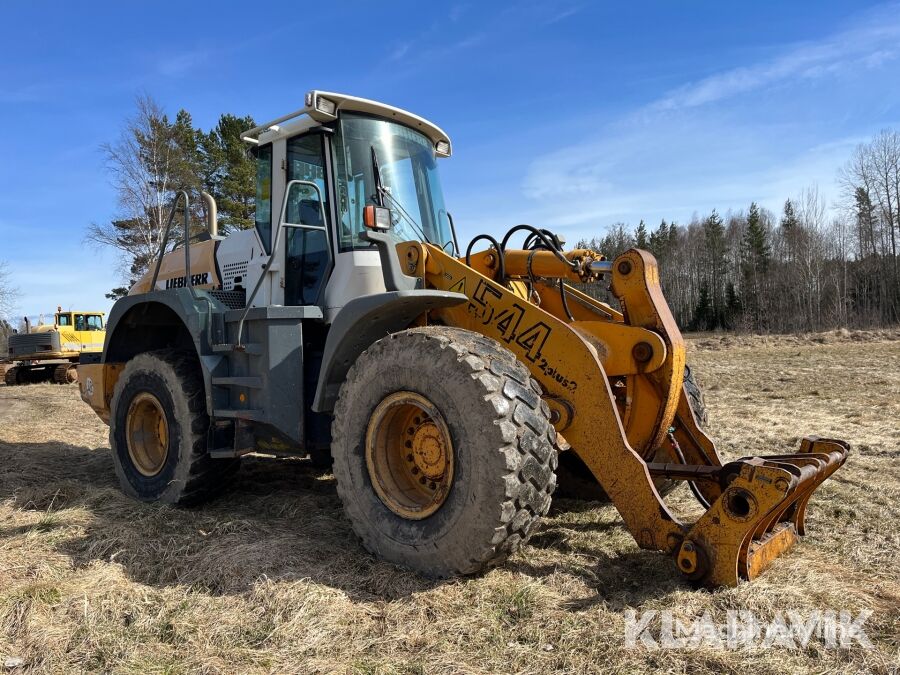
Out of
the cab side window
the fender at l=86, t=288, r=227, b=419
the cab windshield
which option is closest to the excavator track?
the fender at l=86, t=288, r=227, b=419

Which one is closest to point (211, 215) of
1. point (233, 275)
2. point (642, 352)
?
point (233, 275)

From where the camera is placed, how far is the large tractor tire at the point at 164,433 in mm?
4949

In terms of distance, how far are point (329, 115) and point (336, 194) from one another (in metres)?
0.58

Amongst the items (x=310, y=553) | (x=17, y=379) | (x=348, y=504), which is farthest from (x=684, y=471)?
(x=17, y=379)

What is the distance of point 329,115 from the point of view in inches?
184

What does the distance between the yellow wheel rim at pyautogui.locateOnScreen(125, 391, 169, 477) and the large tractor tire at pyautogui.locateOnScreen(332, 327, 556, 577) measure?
2.40 m

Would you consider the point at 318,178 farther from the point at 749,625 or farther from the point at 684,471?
the point at 749,625

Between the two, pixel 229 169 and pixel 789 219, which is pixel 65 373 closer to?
pixel 229 169

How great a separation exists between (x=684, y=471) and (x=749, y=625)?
126cm

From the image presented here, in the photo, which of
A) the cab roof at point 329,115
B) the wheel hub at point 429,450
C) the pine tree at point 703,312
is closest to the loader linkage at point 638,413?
the wheel hub at point 429,450

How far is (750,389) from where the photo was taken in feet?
41.4

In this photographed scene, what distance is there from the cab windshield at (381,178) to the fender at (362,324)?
2.60 feet

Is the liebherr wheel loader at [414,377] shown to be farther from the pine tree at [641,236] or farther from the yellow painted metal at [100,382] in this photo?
the pine tree at [641,236]

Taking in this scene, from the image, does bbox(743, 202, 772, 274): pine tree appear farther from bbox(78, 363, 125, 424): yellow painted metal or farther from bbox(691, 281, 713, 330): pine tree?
bbox(78, 363, 125, 424): yellow painted metal
